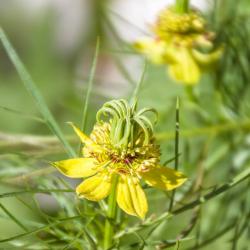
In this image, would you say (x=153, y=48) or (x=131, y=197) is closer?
(x=131, y=197)

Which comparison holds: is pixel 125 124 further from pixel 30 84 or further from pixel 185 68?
pixel 185 68

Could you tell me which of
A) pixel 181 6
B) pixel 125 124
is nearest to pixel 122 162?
pixel 125 124

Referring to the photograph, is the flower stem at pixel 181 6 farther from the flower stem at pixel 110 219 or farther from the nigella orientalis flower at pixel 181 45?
the flower stem at pixel 110 219

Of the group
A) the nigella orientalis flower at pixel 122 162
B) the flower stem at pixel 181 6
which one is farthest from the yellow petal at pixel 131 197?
the flower stem at pixel 181 6

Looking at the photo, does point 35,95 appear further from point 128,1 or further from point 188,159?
point 128,1

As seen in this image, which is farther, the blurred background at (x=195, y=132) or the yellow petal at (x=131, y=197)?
the blurred background at (x=195, y=132)

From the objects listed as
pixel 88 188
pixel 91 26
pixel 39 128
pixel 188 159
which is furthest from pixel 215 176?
pixel 91 26

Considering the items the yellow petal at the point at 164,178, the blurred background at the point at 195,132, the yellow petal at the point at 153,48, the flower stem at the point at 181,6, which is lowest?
the blurred background at the point at 195,132
